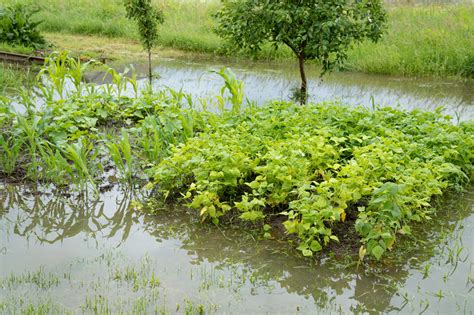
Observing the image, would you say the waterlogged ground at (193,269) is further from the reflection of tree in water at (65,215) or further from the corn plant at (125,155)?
the corn plant at (125,155)

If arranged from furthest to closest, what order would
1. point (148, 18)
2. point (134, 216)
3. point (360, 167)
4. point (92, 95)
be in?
point (148, 18) < point (92, 95) < point (134, 216) < point (360, 167)

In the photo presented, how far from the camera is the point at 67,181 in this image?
5719 mm

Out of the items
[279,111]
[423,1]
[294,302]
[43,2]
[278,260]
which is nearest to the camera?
[294,302]

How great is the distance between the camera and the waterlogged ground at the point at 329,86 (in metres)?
9.55

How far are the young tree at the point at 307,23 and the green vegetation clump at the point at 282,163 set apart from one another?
162cm

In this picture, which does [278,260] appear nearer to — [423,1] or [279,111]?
[279,111]

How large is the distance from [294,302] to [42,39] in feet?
36.3

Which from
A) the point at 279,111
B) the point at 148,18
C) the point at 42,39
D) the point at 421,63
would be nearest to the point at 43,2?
the point at 42,39

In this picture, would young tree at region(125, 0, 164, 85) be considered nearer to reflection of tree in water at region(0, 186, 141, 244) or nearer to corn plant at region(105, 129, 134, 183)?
corn plant at region(105, 129, 134, 183)

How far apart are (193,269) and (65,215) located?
5.13ft

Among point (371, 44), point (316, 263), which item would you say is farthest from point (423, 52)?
point (316, 263)

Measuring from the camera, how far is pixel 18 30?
12977 mm

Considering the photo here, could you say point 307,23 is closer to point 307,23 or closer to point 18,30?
point 307,23

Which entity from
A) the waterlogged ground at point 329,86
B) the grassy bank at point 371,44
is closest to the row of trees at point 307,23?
the waterlogged ground at point 329,86
